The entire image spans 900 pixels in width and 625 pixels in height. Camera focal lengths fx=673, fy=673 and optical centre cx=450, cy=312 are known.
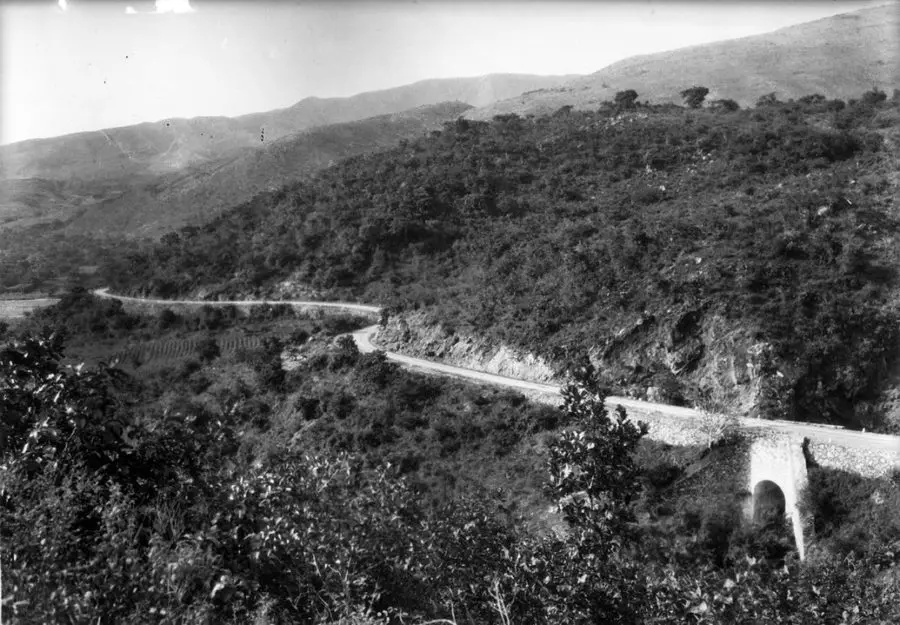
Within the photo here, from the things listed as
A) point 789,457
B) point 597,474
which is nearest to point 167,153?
point 789,457

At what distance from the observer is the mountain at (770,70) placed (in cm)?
4569

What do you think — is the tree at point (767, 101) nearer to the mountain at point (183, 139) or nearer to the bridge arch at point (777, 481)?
the bridge arch at point (777, 481)

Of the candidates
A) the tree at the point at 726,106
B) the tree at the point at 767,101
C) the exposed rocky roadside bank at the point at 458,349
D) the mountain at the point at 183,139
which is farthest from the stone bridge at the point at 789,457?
the mountain at the point at 183,139

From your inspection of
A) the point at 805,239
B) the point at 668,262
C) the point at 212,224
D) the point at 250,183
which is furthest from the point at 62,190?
the point at 805,239

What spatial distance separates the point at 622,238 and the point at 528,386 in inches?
296

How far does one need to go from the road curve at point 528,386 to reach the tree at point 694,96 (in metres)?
26.7

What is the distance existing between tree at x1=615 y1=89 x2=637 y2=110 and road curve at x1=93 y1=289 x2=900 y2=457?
24191 millimetres

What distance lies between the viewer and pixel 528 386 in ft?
70.4

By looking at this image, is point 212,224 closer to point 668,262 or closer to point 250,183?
point 250,183

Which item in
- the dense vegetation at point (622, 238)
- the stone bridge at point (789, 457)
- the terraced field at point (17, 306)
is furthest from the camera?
the terraced field at point (17, 306)

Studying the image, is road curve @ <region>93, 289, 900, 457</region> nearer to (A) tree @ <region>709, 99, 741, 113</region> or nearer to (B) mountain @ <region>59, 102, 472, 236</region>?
(B) mountain @ <region>59, 102, 472, 236</region>

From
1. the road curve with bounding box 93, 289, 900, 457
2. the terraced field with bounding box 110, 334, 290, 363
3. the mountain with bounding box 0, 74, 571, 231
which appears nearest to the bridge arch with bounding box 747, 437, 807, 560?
the road curve with bounding box 93, 289, 900, 457

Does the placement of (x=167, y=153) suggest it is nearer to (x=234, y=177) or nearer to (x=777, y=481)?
(x=234, y=177)

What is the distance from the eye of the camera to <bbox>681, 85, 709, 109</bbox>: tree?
43394 mm
